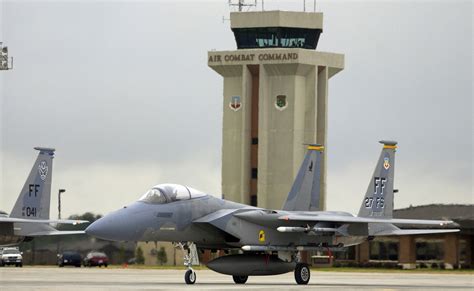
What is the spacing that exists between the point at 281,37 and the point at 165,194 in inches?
1984

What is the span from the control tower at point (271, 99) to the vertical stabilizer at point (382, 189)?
1624 inches

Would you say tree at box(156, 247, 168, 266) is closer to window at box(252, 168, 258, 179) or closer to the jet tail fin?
window at box(252, 168, 258, 179)

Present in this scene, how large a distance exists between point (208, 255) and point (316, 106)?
15.8 meters

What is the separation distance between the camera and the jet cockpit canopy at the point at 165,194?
32875 mm

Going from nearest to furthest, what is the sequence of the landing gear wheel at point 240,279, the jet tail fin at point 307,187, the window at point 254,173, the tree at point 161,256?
1. the landing gear wheel at point 240,279
2. the jet tail fin at point 307,187
3. the tree at point 161,256
4. the window at point 254,173

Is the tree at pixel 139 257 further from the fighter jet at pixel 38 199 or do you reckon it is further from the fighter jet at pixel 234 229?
the fighter jet at pixel 234 229

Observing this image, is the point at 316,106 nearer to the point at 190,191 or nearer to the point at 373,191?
the point at 373,191

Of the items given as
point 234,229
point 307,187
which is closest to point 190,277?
point 234,229

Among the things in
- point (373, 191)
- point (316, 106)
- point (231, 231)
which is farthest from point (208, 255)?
point (231, 231)

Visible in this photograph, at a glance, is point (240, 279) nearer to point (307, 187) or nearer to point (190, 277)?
point (190, 277)

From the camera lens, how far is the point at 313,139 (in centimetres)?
8394

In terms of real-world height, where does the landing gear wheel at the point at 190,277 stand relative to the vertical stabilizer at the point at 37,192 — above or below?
below

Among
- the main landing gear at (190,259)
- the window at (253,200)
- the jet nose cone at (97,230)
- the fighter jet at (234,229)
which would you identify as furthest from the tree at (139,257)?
the jet nose cone at (97,230)

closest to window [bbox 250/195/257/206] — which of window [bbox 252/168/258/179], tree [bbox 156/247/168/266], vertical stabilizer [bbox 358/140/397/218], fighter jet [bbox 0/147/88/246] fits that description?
window [bbox 252/168/258/179]
